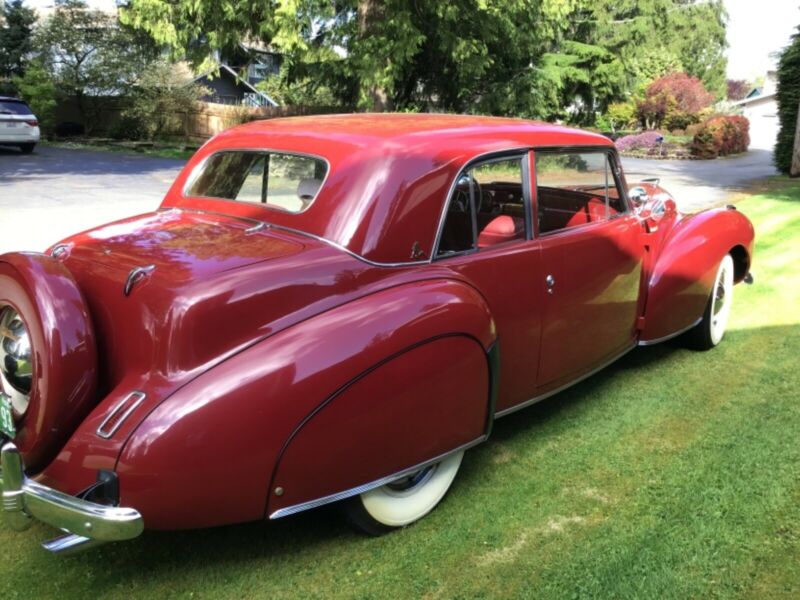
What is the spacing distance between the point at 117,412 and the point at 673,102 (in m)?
36.9

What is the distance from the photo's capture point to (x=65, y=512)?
191 centimetres

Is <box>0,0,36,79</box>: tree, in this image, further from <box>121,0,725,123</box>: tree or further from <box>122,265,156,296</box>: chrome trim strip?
<box>122,265,156,296</box>: chrome trim strip

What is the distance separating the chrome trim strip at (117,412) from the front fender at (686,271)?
9.18 ft

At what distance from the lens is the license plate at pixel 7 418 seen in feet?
7.32

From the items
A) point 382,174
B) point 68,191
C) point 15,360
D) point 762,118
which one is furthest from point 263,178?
point 762,118

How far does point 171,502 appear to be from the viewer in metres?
1.97

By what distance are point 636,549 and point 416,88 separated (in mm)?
17896

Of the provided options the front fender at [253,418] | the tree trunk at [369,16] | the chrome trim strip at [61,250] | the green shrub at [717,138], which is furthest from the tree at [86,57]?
the front fender at [253,418]

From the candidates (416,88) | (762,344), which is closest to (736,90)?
(416,88)

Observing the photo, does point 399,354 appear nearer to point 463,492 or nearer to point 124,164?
point 463,492

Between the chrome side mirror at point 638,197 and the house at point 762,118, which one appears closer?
the chrome side mirror at point 638,197

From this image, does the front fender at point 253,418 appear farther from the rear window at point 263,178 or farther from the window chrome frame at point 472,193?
the rear window at point 263,178

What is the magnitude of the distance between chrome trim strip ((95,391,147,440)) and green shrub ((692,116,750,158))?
25.6 meters

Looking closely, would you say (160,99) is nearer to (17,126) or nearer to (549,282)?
(17,126)
